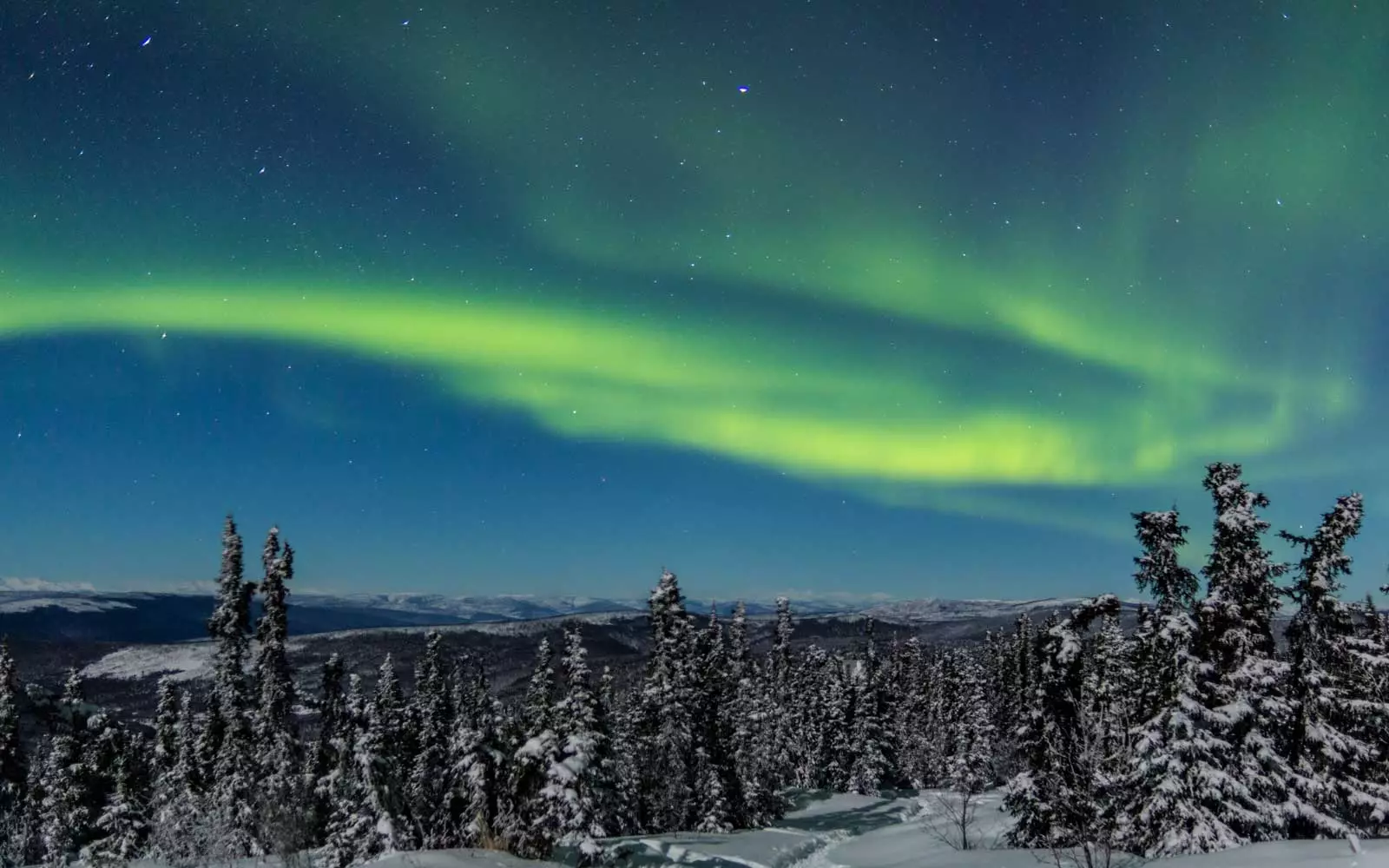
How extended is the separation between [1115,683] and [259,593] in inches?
1433

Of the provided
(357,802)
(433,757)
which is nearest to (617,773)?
(433,757)

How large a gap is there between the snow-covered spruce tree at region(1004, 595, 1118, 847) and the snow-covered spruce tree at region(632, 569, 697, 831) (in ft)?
57.7

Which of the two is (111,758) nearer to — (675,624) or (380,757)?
(380,757)

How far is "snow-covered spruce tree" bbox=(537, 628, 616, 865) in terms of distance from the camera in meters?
26.9

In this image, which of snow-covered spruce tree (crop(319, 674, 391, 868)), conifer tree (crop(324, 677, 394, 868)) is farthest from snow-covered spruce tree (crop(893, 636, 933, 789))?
conifer tree (crop(324, 677, 394, 868))

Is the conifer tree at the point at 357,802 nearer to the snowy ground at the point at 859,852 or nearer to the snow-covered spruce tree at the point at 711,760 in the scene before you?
the snowy ground at the point at 859,852

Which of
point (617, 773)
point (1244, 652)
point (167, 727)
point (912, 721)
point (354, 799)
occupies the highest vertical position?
point (1244, 652)

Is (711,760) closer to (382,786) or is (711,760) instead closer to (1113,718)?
(382,786)

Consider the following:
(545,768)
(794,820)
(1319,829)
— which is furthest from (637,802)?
(1319,829)

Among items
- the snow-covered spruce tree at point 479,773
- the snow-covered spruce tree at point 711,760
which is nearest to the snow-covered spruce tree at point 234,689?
the snow-covered spruce tree at point 479,773

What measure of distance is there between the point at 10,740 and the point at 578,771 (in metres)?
32.3

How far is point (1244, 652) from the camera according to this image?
25.6m

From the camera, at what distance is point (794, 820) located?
188 ft

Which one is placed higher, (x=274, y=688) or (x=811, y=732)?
(x=274, y=688)
